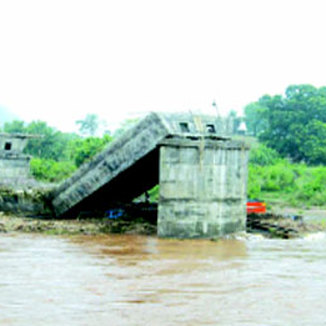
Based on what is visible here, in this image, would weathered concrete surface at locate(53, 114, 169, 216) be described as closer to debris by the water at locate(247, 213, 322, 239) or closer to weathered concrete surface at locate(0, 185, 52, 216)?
weathered concrete surface at locate(0, 185, 52, 216)

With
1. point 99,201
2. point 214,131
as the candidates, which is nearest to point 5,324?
point 214,131

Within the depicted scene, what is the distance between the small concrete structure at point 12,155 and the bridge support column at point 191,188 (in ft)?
40.6

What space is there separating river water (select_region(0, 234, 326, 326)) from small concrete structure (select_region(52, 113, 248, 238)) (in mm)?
651

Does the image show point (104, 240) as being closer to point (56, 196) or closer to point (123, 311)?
Result: point (56, 196)

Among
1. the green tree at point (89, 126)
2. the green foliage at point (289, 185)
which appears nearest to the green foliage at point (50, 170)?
the green foliage at point (289, 185)

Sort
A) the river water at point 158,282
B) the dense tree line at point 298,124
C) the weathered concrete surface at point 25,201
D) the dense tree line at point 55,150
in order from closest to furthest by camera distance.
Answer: the river water at point 158,282 → the weathered concrete surface at point 25,201 → the dense tree line at point 55,150 → the dense tree line at point 298,124

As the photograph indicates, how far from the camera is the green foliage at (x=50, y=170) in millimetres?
32213

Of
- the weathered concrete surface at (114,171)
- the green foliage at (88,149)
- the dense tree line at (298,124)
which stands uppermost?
the dense tree line at (298,124)

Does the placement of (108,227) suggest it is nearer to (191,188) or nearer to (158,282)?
(191,188)

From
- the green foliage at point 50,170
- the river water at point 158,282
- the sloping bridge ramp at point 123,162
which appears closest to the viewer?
the river water at point 158,282

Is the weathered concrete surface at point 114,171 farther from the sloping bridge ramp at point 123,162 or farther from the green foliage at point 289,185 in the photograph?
the green foliage at point 289,185

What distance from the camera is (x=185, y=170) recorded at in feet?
48.2

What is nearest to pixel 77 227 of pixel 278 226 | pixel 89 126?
pixel 278 226

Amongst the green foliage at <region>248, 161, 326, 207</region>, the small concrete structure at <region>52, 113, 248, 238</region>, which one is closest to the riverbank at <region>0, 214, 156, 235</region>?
the small concrete structure at <region>52, 113, 248, 238</region>
